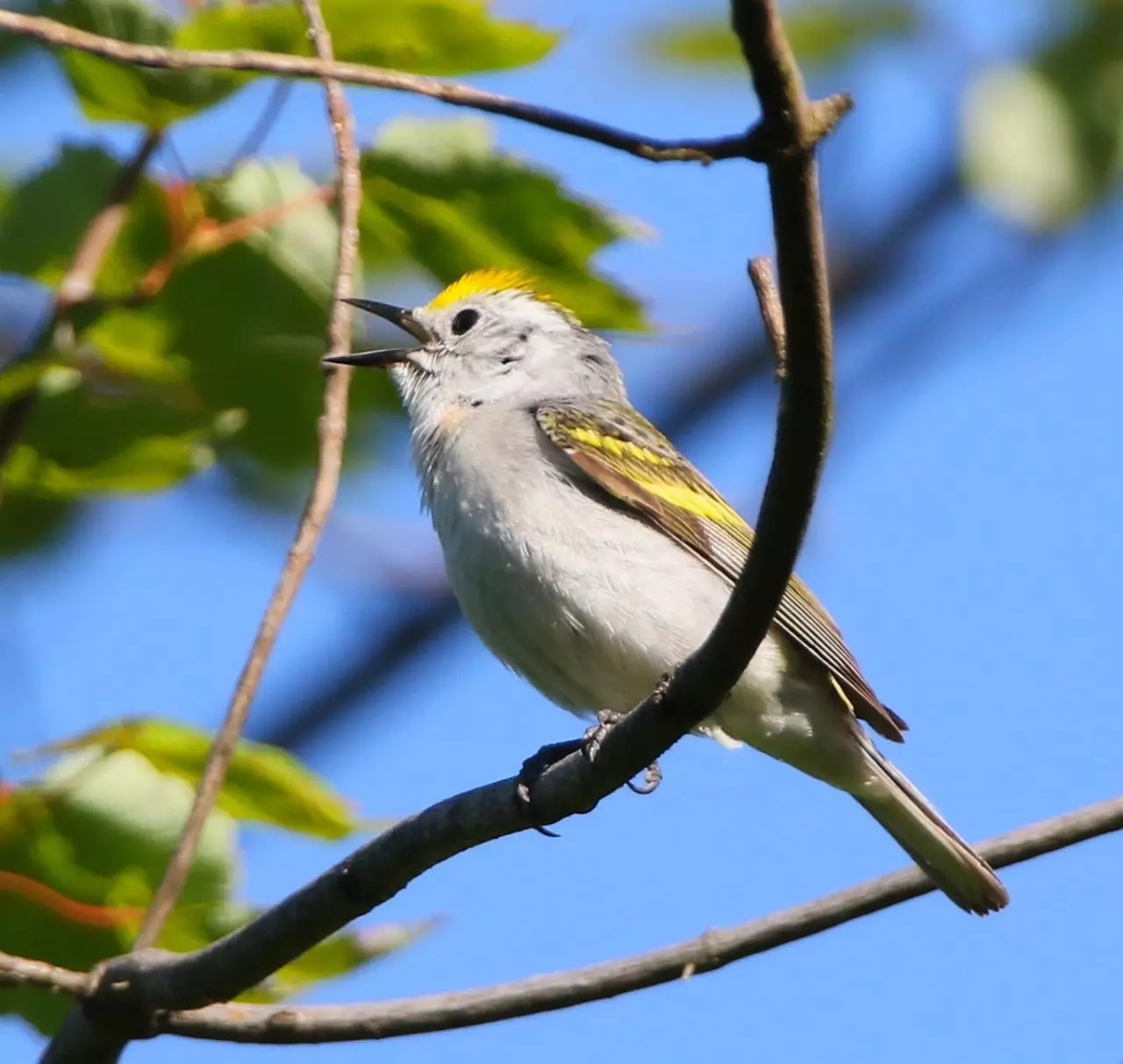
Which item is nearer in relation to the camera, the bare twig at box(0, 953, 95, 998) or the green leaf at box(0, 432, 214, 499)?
the bare twig at box(0, 953, 95, 998)

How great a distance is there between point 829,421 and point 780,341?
17cm

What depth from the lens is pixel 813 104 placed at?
2035 mm

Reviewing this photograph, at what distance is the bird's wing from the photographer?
4.26 metres

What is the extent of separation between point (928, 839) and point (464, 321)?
2.18m

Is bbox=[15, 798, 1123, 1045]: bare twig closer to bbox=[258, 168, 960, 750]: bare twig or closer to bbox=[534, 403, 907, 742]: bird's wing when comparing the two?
bbox=[534, 403, 907, 742]: bird's wing

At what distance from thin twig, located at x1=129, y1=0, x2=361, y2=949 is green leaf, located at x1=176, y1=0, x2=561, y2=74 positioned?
0.12m

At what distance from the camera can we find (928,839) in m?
4.21

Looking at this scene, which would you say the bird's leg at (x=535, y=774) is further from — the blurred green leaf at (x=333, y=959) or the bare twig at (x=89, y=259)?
the bare twig at (x=89, y=259)

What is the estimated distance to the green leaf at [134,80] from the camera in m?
3.34

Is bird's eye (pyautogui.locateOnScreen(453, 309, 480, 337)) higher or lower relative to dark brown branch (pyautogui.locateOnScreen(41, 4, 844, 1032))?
higher

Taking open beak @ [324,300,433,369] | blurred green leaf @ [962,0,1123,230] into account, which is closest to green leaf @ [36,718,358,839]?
open beak @ [324,300,433,369]

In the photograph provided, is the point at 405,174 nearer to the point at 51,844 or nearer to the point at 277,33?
the point at 277,33

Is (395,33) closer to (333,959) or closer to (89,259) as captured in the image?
(89,259)

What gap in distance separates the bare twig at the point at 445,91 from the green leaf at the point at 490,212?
1160mm
